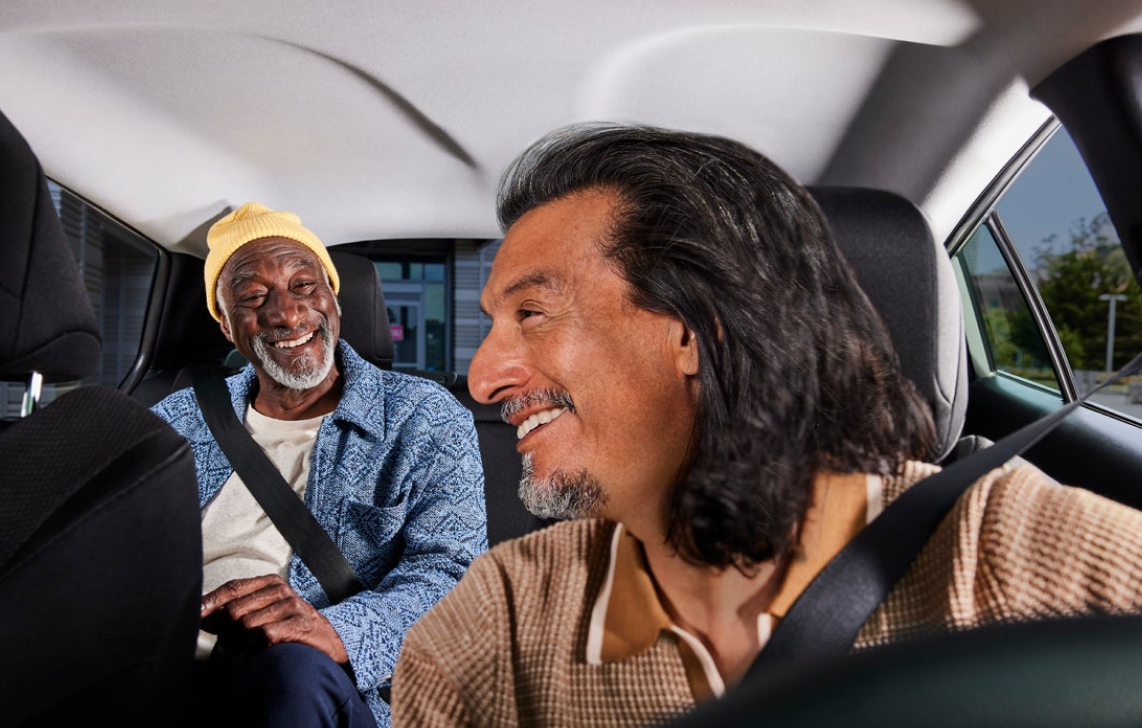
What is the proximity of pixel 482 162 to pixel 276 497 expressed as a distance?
3.63ft

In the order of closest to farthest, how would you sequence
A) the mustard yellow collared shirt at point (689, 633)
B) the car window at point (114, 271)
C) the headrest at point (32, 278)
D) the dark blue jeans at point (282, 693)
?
the mustard yellow collared shirt at point (689, 633) → the headrest at point (32, 278) → the dark blue jeans at point (282, 693) → the car window at point (114, 271)

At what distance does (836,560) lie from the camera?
0.63 meters

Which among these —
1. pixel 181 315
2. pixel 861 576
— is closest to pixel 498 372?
pixel 861 576

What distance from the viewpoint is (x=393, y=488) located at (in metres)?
1.99

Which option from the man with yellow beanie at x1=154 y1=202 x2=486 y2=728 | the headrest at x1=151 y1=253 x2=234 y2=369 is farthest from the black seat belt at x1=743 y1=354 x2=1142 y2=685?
the headrest at x1=151 y1=253 x2=234 y2=369

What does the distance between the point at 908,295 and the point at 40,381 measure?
3.43 feet

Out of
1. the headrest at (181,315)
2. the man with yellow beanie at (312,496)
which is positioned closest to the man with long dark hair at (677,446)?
the man with yellow beanie at (312,496)

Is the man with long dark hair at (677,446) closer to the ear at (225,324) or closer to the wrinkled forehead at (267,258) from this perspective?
the wrinkled forehead at (267,258)

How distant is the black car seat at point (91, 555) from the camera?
2.75 feet

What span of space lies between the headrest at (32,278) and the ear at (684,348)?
76 cm

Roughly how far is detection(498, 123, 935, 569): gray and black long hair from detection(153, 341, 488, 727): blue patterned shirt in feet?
3.82

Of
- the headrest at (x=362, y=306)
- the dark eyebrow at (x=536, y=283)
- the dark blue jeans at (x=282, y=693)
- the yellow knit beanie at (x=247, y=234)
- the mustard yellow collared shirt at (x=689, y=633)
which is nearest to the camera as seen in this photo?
the mustard yellow collared shirt at (x=689, y=633)

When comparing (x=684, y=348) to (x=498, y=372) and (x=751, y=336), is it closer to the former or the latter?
(x=751, y=336)

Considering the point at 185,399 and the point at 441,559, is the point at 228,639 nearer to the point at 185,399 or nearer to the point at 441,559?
the point at 441,559
